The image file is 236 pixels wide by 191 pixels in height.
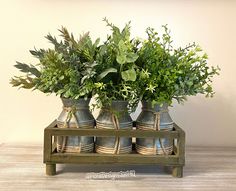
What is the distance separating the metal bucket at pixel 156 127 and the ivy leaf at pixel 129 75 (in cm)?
12

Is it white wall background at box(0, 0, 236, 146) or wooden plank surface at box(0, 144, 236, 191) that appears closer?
wooden plank surface at box(0, 144, 236, 191)

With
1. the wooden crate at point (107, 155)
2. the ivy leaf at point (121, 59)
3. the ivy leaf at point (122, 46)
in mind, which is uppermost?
the ivy leaf at point (122, 46)

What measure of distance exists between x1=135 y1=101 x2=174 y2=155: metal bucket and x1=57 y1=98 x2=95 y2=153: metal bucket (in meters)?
0.15

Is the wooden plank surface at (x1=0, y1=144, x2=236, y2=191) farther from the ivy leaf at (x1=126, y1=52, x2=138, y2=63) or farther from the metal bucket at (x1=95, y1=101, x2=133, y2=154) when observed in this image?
the ivy leaf at (x1=126, y1=52, x2=138, y2=63)

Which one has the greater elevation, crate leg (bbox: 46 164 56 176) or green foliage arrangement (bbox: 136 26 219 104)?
green foliage arrangement (bbox: 136 26 219 104)

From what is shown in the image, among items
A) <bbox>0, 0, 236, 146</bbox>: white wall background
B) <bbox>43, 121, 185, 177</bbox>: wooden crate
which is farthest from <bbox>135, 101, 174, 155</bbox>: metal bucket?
<bbox>0, 0, 236, 146</bbox>: white wall background

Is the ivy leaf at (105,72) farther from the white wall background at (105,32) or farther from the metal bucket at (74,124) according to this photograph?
the white wall background at (105,32)

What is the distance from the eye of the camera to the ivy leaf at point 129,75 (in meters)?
0.66

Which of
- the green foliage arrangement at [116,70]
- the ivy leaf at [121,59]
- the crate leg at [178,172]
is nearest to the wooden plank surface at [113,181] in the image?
the crate leg at [178,172]

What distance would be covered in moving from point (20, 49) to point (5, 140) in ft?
1.24

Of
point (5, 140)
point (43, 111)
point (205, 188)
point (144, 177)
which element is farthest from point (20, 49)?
point (205, 188)

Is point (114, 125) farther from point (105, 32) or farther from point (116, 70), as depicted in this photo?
point (105, 32)

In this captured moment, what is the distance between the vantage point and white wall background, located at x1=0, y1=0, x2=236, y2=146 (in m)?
1.11

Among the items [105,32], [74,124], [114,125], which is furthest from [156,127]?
[105,32]
